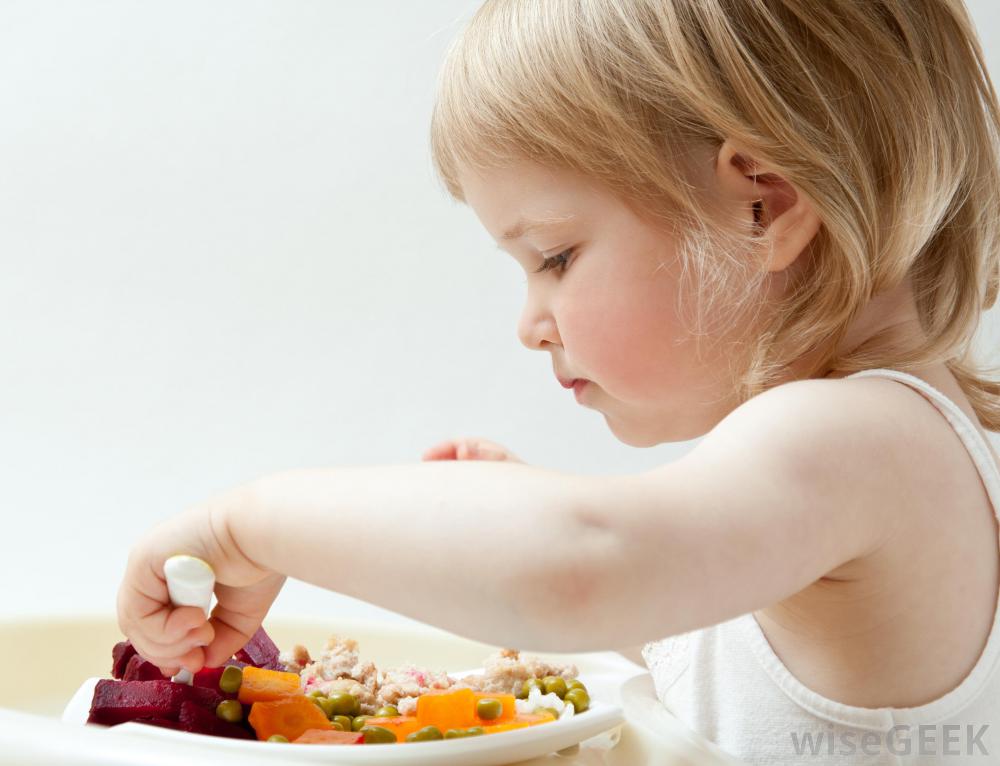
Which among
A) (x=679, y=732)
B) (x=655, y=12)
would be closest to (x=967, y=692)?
(x=679, y=732)

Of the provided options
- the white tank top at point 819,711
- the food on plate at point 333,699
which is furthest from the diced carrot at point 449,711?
the white tank top at point 819,711

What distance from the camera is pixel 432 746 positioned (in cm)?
62

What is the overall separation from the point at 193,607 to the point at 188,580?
1.5 inches

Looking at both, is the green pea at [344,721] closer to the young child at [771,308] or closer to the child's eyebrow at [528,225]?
the young child at [771,308]

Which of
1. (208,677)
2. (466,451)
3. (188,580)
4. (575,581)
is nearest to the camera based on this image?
(575,581)

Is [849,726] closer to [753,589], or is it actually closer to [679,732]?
[679,732]

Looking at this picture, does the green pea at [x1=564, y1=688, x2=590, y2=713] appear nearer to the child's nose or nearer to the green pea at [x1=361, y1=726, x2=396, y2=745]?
the green pea at [x1=361, y1=726, x2=396, y2=745]

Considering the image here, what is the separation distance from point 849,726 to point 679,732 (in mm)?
108

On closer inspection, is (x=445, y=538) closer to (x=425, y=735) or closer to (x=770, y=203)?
(x=425, y=735)

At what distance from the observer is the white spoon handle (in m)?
0.64

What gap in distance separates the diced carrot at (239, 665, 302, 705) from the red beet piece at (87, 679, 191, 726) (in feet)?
0.15

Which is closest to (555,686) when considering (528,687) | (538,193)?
(528,687)

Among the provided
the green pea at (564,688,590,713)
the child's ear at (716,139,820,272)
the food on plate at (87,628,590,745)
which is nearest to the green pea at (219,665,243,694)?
the food on plate at (87,628,590,745)

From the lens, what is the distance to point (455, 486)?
560 millimetres
